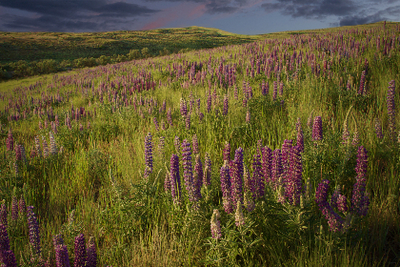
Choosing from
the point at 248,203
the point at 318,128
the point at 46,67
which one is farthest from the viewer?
the point at 46,67

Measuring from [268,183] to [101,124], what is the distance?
4.93 metres

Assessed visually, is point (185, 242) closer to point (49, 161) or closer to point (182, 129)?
point (182, 129)

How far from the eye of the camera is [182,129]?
422 centimetres

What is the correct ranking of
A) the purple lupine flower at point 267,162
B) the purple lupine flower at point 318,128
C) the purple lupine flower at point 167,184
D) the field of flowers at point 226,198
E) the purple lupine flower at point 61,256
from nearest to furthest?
the purple lupine flower at point 61,256 < the field of flowers at point 226,198 < the purple lupine flower at point 267,162 < the purple lupine flower at point 167,184 < the purple lupine flower at point 318,128

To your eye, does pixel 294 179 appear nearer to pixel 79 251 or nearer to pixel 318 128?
pixel 318 128

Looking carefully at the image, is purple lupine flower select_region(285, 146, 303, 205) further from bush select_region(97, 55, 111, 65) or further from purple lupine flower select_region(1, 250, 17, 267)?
bush select_region(97, 55, 111, 65)

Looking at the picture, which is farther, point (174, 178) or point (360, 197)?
point (174, 178)

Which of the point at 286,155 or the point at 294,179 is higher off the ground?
the point at 286,155

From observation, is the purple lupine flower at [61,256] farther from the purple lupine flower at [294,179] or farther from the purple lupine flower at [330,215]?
the purple lupine flower at [330,215]

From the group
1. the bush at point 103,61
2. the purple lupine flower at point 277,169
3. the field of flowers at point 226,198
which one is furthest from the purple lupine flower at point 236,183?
the bush at point 103,61

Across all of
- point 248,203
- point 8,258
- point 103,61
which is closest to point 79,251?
point 8,258

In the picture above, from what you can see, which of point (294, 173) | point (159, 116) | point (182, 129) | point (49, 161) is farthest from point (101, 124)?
point (294, 173)

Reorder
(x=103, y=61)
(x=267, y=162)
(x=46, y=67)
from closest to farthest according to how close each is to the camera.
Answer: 1. (x=267, y=162)
2. (x=46, y=67)
3. (x=103, y=61)

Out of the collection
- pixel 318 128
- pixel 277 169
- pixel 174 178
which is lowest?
pixel 174 178
